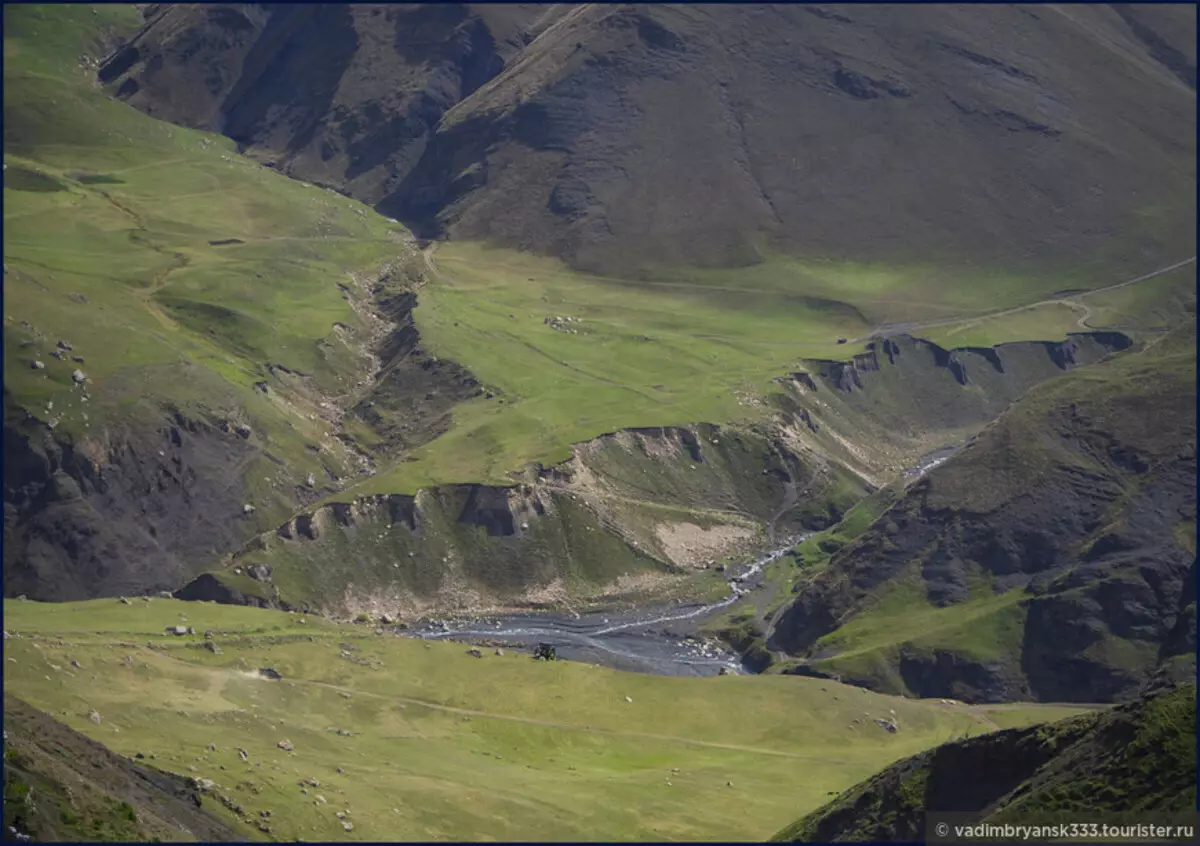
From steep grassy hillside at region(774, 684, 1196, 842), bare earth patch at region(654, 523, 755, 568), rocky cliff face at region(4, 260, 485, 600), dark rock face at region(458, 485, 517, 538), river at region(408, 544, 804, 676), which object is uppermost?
steep grassy hillside at region(774, 684, 1196, 842)

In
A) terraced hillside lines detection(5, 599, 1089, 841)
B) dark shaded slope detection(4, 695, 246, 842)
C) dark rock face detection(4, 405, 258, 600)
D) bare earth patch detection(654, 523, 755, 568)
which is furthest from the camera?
bare earth patch detection(654, 523, 755, 568)

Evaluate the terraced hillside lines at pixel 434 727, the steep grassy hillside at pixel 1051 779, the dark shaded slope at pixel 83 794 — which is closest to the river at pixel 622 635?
the terraced hillside lines at pixel 434 727

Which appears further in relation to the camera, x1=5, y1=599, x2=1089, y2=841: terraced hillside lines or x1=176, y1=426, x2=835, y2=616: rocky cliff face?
x1=176, y1=426, x2=835, y2=616: rocky cliff face

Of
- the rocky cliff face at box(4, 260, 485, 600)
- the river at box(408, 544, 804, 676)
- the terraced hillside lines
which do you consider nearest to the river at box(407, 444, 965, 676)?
the river at box(408, 544, 804, 676)

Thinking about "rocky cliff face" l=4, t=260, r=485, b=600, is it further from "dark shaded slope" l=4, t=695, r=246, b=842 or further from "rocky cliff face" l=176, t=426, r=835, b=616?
"dark shaded slope" l=4, t=695, r=246, b=842

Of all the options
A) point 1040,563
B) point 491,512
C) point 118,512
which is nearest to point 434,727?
point 491,512

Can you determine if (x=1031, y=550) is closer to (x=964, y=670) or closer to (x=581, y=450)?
(x=964, y=670)

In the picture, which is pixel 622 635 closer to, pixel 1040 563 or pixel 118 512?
pixel 1040 563

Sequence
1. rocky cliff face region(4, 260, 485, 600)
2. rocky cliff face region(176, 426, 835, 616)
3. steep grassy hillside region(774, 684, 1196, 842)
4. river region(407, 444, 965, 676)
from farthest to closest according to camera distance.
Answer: rocky cliff face region(176, 426, 835, 616) < rocky cliff face region(4, 260, 485, 600) < river region(407, 444, 965, 676) < steep grassy hillside region(774, 684, 1196, 842)

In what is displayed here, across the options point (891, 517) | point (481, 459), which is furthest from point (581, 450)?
point (891, 517)
